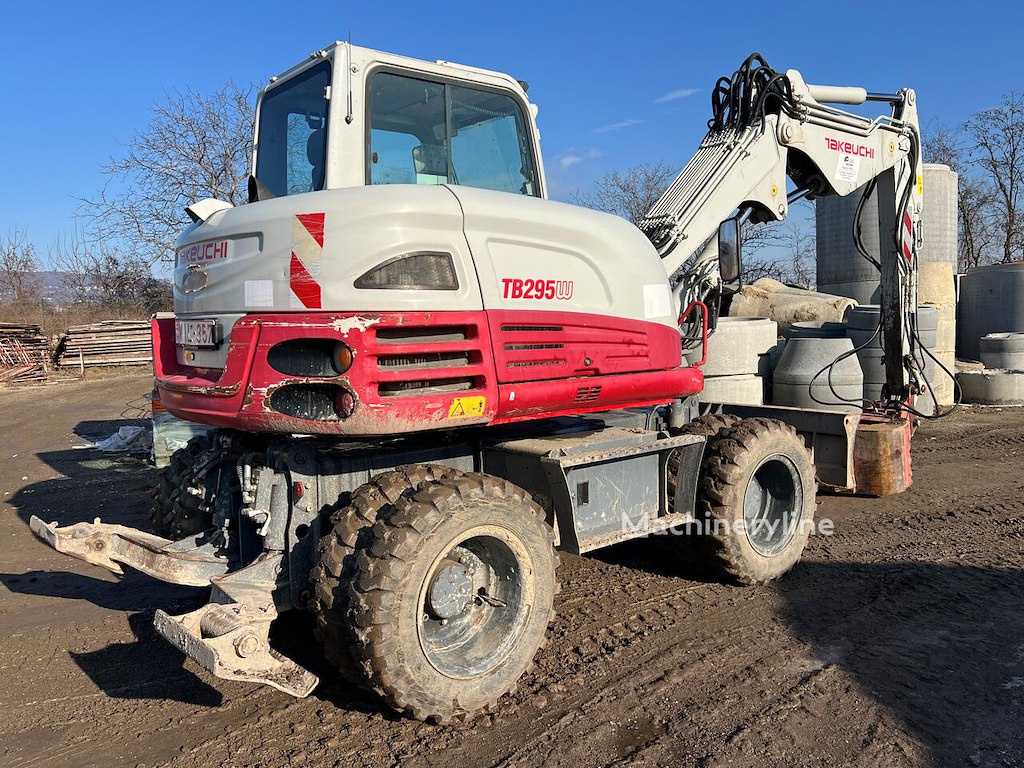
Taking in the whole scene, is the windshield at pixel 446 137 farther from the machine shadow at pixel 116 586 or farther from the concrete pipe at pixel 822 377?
the concrete pipe at pixel 822 377

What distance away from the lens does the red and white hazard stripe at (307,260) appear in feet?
11.2

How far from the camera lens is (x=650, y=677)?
394 centimetres

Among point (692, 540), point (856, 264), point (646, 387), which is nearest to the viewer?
Answer: point (646, 387)

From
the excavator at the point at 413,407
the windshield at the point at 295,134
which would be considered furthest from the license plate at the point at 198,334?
the windshield at the point at 295,134

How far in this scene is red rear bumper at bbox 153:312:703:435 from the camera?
11.1ft

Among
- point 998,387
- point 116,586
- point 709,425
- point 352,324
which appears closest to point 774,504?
point 709,425

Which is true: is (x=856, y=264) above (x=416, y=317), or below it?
above

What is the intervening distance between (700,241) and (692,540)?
87.1 inches

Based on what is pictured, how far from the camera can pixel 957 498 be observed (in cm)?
730

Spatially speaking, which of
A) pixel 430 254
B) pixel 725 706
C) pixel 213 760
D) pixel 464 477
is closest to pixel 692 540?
pixel 725 706

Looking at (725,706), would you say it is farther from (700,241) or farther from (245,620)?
(700,241)

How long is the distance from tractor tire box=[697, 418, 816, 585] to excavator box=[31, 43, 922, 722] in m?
0.02

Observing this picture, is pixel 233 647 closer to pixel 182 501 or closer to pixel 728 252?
pixel 182 501

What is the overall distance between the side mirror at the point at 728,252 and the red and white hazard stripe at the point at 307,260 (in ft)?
11.5
